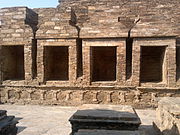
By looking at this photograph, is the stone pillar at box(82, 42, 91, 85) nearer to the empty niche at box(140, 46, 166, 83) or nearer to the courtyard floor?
the courtyard floor

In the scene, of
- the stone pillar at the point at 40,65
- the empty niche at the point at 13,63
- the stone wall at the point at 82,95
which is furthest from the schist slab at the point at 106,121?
the empty niche at the point at 13,63

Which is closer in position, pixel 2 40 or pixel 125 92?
pixel 125 92

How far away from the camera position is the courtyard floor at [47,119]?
5713 millimetres

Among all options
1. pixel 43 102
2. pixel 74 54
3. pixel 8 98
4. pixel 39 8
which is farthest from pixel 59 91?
pixel 39 8

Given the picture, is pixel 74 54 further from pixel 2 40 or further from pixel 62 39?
pixel 2 40

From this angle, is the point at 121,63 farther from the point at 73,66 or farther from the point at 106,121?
the point at 106,121

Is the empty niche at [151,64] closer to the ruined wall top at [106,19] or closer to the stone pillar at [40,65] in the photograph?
the ruined wall top at [106,19]

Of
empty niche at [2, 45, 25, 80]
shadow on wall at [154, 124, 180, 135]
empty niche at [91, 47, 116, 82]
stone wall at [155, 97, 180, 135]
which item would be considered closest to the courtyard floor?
stone wall at [155, 97, 180, 135]

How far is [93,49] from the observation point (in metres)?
9.69

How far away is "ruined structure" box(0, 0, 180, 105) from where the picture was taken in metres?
8.85

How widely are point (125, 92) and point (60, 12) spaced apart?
4193 millimetres

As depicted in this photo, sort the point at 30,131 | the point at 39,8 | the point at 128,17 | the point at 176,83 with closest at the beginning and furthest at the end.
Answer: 1. the point at 30,131
2. the point at 176,83
3. the point at 128,17
4. the point at 39,8

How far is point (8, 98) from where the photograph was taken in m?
9.74

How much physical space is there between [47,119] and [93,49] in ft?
12.6
